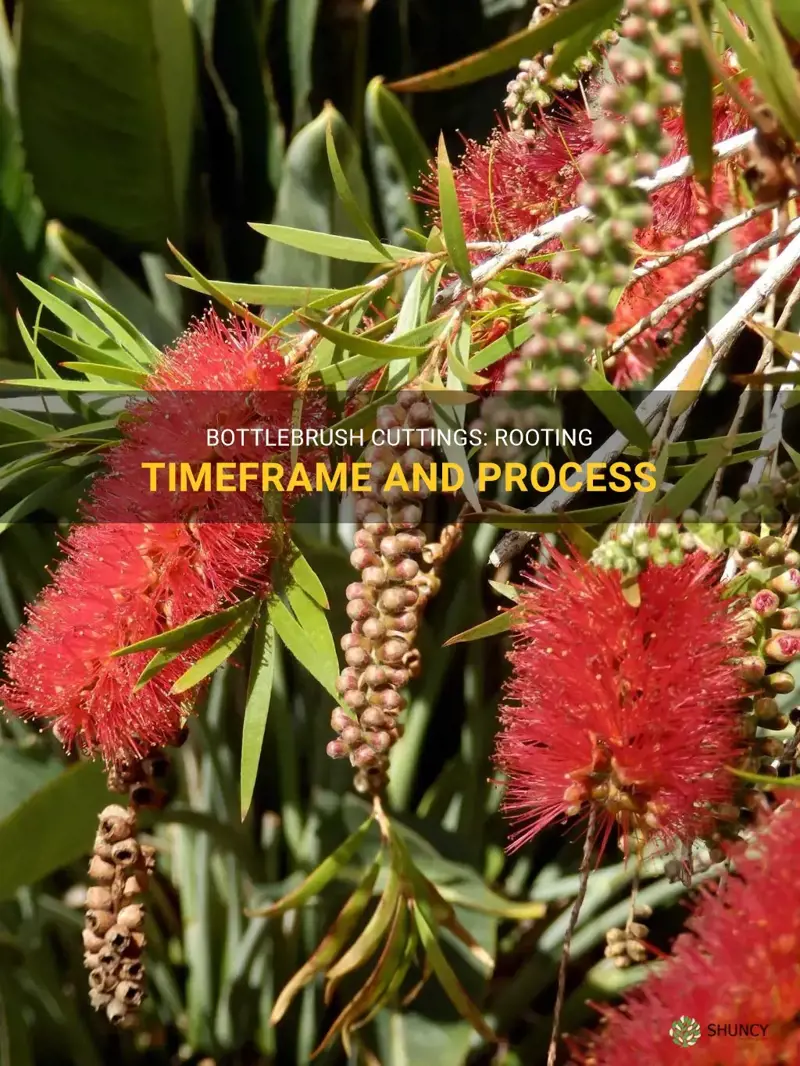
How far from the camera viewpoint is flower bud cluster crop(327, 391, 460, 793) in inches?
12.4

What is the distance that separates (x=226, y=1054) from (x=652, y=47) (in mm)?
875

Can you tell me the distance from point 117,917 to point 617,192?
397mm

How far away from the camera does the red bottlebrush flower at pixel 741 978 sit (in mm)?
266

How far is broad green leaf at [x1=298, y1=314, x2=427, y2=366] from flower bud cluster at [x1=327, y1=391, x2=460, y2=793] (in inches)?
0.6

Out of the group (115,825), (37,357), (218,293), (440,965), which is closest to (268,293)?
(218,293)

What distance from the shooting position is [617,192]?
0.21m

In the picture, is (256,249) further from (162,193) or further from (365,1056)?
(365,1056)

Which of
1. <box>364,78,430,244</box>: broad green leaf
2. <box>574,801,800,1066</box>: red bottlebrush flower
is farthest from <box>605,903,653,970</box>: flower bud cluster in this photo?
<box>364,78,430,244</box>: broad green leaf

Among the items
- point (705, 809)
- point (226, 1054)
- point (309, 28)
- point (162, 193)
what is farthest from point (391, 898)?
point (309, 28)

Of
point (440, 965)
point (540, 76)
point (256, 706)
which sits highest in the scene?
point (540, 76)

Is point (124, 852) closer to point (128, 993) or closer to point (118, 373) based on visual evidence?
point (128, 993)

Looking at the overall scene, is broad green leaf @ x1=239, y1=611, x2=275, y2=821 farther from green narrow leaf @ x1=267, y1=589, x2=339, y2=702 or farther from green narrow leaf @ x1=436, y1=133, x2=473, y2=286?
green narrow leaf @ x1=436, y1=133, x2=473, y2=286

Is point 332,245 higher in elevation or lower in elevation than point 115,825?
higher

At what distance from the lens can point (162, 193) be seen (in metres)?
0.76
